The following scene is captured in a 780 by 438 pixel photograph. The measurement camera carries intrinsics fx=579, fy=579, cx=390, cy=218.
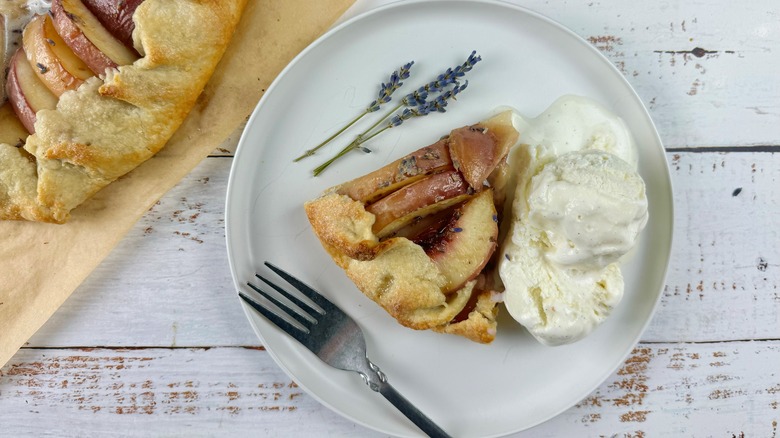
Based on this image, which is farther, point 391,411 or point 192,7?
point 391,411

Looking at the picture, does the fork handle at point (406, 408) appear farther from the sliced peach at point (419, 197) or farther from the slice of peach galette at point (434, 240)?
the sliced peach at point (419, 197)

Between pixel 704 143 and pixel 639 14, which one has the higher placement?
pixel 639 14

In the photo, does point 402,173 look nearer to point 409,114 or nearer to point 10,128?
point 409,114

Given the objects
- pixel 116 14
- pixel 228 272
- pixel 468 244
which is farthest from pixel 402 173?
pixel 116 14

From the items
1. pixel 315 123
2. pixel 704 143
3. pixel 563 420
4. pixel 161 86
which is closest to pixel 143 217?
pixel 161 86

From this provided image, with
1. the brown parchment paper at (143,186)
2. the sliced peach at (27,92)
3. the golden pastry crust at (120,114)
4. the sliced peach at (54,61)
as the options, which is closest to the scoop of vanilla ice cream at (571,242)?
the brown parchment paper at (143,186)

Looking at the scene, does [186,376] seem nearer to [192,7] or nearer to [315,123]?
[315,123]
